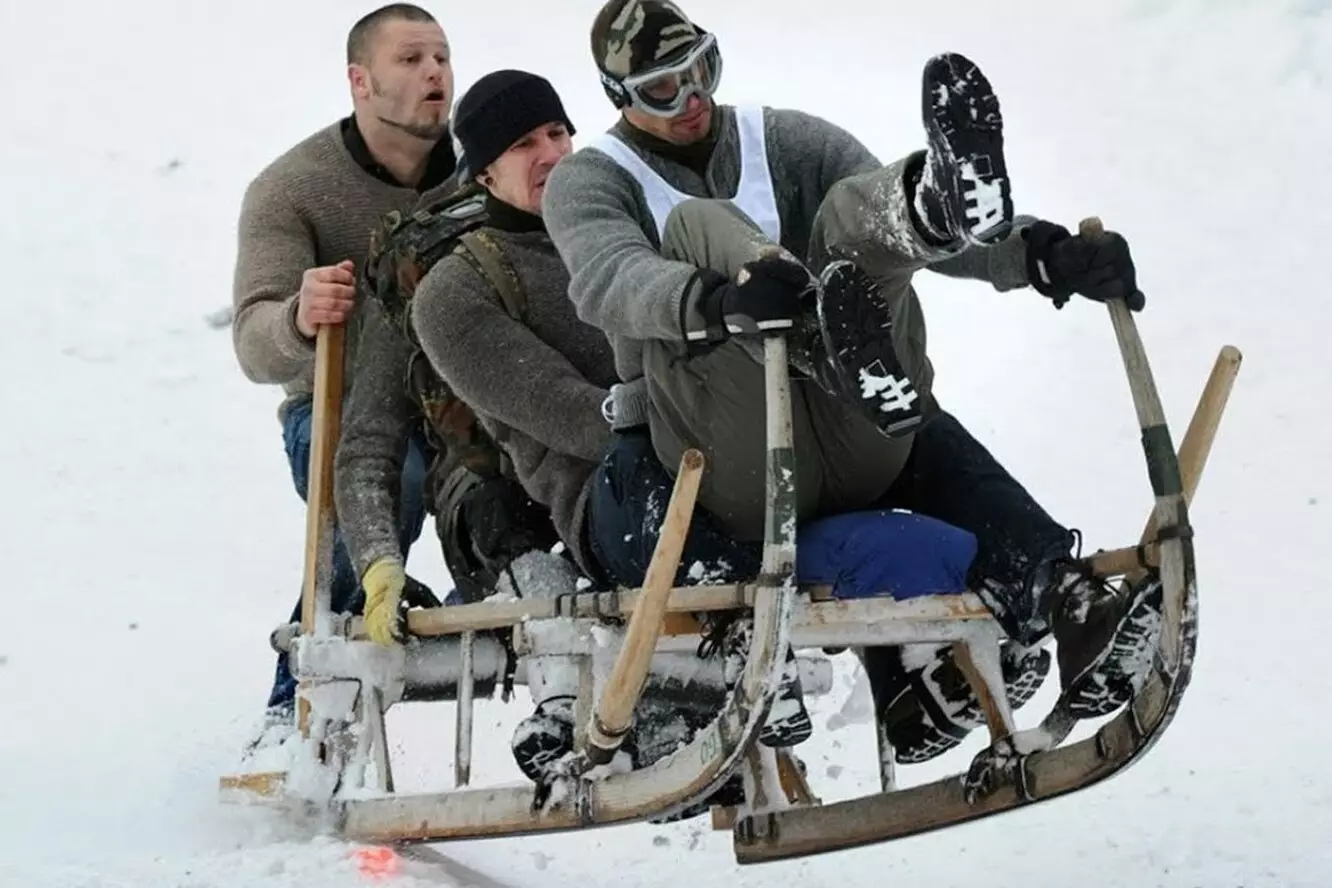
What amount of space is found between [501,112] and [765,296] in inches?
47.1

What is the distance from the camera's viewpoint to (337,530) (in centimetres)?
459

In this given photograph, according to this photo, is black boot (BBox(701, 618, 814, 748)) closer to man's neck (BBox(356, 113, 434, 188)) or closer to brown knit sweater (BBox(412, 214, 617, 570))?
brown knit sweater (BBox(412, 214, 617, 570))

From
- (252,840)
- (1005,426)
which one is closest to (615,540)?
(252,840)

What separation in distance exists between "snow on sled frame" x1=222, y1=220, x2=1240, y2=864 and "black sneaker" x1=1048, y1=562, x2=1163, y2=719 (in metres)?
0.04

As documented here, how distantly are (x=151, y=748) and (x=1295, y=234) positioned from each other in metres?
4.56

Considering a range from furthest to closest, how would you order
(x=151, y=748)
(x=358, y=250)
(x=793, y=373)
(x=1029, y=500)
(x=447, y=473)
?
(x=151, y=748) < (x=358, y=250) < (x=447, y=473) < (x=1029, y=500) < (x=793, y=373)

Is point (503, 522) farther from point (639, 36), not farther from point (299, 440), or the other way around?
point (639, 36)

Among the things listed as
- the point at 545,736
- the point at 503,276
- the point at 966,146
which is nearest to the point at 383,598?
the point at 545,736

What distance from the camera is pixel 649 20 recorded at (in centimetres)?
372

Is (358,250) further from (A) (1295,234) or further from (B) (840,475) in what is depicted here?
(A) (1295,234)

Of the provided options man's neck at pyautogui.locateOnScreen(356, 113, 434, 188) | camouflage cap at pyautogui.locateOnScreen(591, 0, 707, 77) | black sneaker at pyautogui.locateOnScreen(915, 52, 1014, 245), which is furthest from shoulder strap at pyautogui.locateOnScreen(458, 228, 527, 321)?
black sneaker at pyautogui.locateOnScreen(915, 52, 1014, 245)

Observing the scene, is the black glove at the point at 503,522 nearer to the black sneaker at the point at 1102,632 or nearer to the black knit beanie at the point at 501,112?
the black knit beanie at the point at 501,112

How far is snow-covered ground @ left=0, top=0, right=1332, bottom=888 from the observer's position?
485cm

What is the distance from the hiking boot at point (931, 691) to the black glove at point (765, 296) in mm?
971
